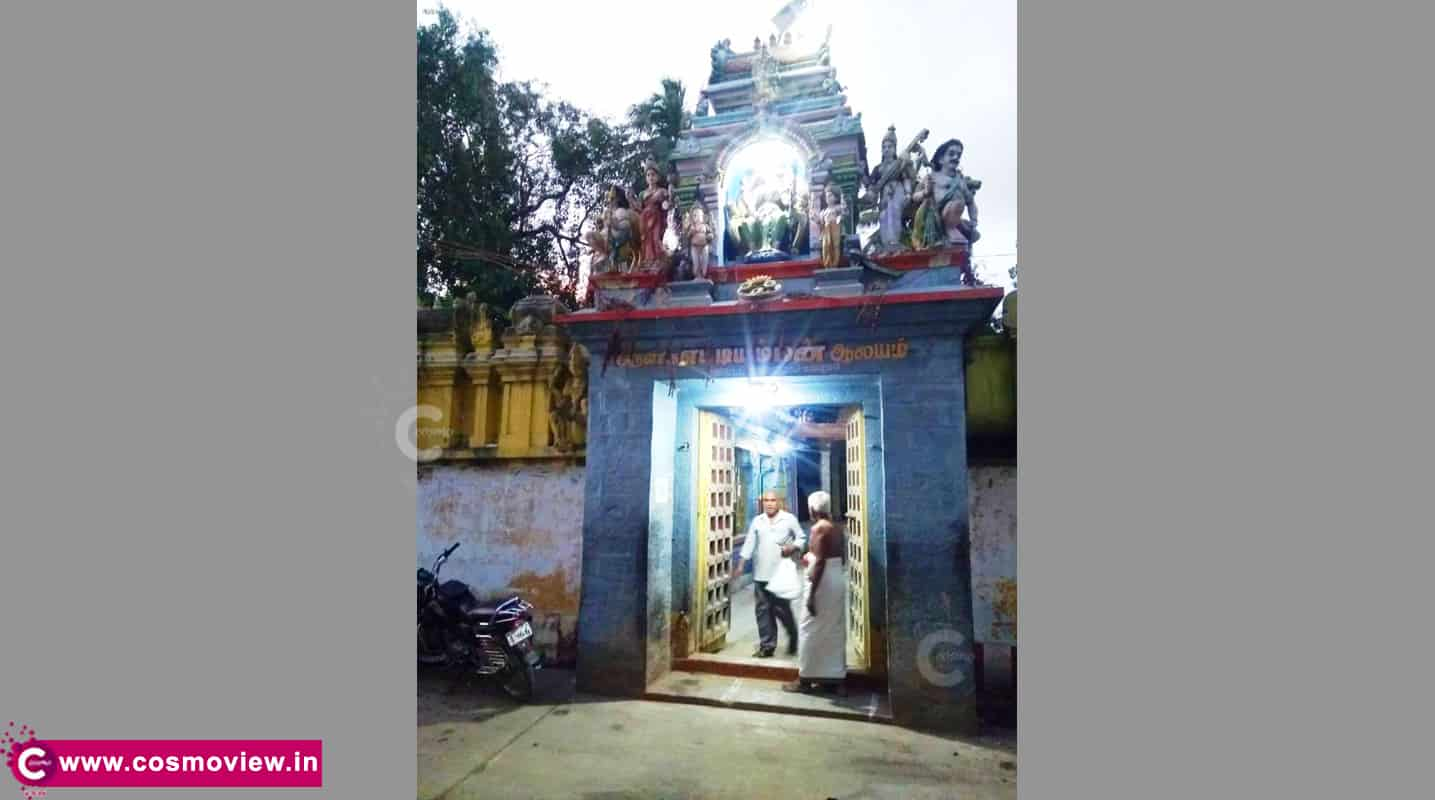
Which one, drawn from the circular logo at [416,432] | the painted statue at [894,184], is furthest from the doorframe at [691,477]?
the circular logo at [416,432]

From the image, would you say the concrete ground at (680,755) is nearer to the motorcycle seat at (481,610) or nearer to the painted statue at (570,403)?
the motorcycle seat at (481,610)

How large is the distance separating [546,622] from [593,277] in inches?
141

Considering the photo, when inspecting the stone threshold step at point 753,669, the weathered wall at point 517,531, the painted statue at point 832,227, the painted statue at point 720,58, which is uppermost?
the painted statue at point 720,58

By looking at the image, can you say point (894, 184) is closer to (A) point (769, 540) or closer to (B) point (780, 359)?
(B) point (780, 359)

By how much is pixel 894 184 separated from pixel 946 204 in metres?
0.48

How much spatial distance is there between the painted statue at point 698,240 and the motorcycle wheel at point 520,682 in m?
3.81

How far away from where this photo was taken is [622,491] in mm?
5773

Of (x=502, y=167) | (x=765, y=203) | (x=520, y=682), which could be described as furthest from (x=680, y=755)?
(x=502, y=167)

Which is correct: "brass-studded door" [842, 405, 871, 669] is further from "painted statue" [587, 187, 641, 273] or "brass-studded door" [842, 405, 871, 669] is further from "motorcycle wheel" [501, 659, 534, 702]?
"motorcycle wheel" [501, 659, 534, 702]

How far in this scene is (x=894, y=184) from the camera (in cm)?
566
